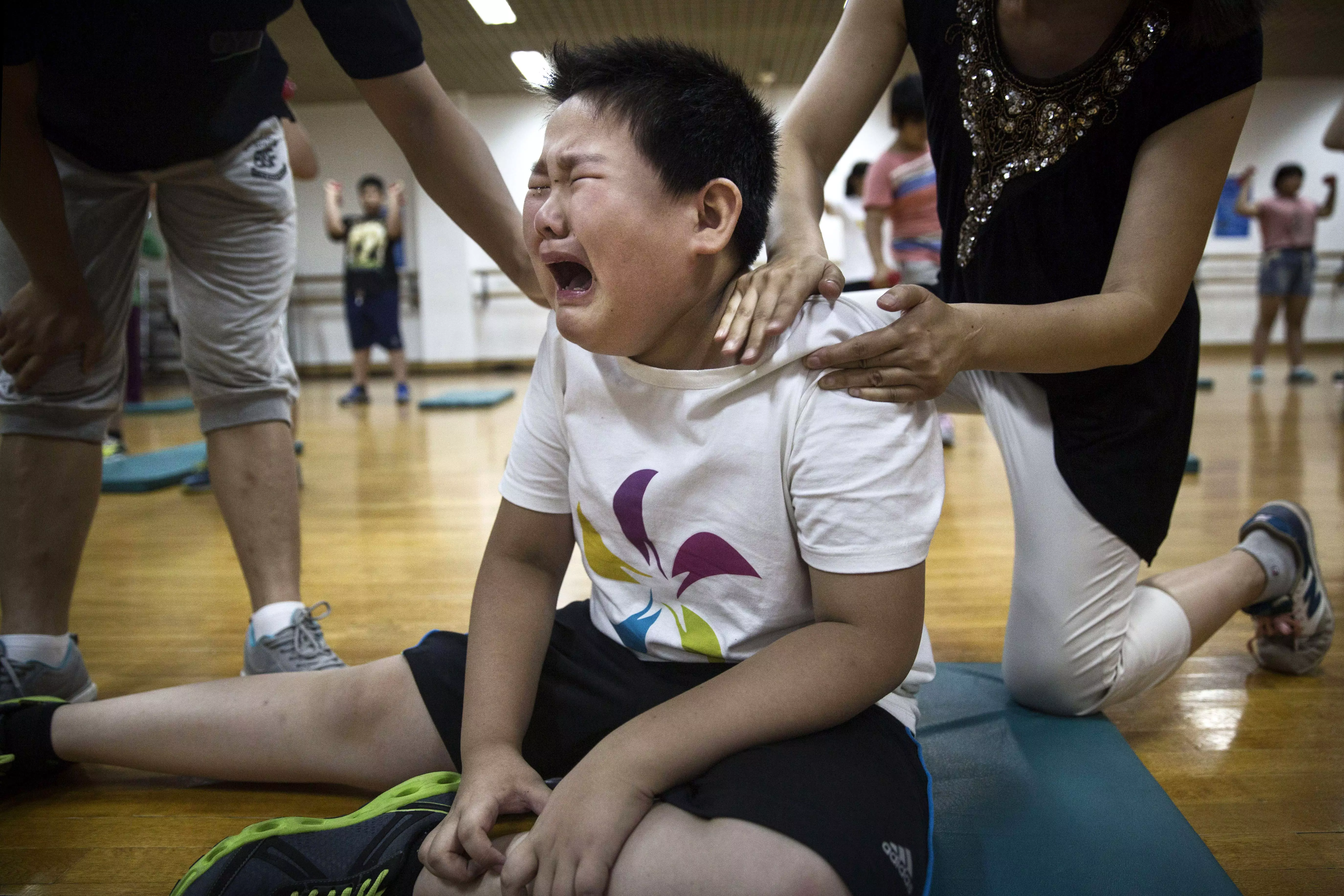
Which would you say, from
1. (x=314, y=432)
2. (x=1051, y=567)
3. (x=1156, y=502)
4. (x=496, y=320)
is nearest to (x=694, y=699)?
(x=1051, y=567)

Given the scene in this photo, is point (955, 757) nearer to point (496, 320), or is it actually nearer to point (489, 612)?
point (489, 612)

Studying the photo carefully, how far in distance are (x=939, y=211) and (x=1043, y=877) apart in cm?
88

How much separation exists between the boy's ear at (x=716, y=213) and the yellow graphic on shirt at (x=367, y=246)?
19.3 ft

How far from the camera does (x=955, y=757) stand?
1.11m

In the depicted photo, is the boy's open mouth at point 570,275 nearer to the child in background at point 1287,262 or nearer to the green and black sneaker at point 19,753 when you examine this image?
the green and black sneaker at point 19,753

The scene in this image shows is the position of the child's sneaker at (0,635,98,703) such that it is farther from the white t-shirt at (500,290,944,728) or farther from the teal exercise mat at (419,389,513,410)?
the teal exercise mat at (419,389,513,410)

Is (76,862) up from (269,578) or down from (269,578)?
down

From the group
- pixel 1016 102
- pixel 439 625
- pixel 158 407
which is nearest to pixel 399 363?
pixel 158 407

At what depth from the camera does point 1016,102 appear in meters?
1.12

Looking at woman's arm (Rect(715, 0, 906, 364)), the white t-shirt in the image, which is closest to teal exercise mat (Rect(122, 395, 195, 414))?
woman's arm (Rect(715, 0, 906, 364))

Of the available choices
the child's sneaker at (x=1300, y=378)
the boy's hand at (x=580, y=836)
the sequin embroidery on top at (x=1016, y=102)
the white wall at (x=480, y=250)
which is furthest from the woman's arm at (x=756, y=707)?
the white wall at (x=480, y=250)

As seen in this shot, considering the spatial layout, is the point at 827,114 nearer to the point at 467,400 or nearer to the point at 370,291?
the point at 467,400

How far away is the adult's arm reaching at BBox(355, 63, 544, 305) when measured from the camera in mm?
1148

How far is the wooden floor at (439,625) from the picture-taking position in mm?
1001
